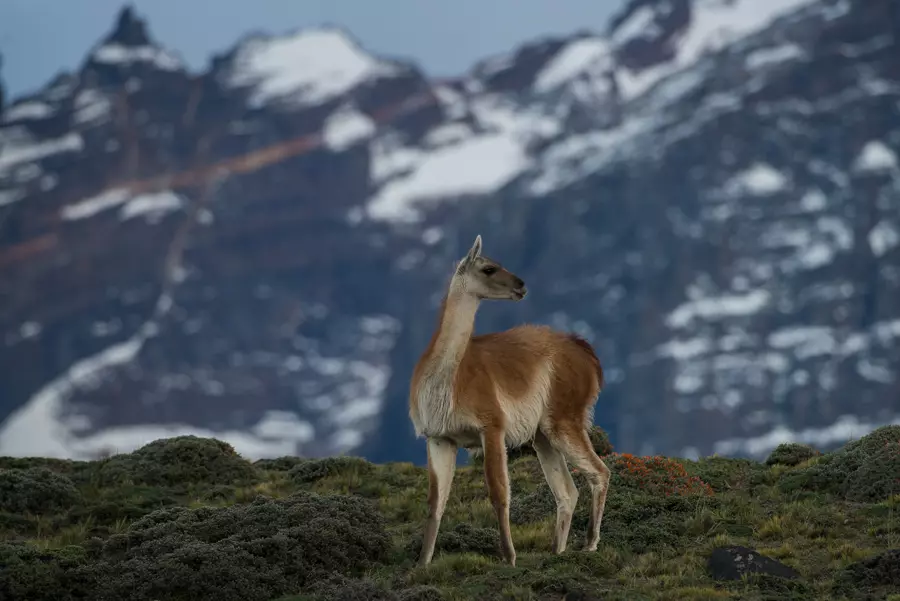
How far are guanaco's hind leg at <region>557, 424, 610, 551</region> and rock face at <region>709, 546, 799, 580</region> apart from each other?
1734 millimetres

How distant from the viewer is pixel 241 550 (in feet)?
50.1

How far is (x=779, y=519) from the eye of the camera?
17188mm

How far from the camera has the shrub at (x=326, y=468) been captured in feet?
72.2

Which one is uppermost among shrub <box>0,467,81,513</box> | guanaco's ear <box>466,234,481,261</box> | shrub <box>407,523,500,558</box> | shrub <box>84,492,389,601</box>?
guanaco's ear <box>466,234,481,261</box>

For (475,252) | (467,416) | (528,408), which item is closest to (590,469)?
(528,408)

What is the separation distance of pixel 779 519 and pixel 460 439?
15.1 ft

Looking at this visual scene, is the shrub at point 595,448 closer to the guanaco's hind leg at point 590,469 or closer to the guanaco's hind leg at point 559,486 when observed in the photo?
the guanaco's hind leg at point 559,486

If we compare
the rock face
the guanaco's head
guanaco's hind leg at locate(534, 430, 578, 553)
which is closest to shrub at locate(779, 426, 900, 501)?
the rock face

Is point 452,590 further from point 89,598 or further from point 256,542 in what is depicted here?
point 89,598

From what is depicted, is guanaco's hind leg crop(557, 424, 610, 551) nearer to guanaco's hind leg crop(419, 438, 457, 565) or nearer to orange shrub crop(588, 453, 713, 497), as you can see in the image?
guanaco's hind leg crop(419, 438, 457, 565)

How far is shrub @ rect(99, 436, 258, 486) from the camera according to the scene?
21.3 meters

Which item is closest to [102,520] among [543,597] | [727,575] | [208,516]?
[208,516]

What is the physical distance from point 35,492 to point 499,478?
26.3 feet

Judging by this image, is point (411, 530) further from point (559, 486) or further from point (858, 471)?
point (858, 471)
